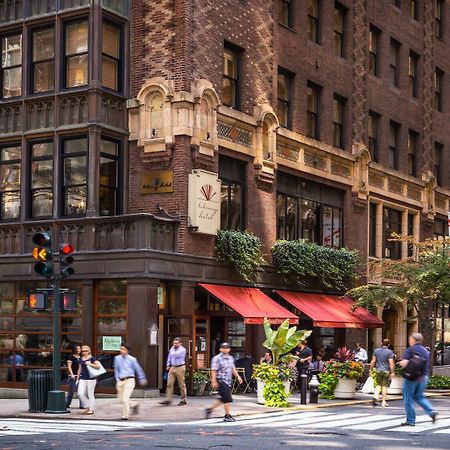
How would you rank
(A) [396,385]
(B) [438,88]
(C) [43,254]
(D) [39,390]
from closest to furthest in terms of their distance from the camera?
(C) [43,254]
(D) [39,390]
(A) [396,385]
(B) [438,88]

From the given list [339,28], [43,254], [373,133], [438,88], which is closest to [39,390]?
[43,254]

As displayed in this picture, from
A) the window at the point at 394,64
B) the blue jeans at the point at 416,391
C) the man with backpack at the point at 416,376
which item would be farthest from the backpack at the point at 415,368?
the window at the point at 394,64

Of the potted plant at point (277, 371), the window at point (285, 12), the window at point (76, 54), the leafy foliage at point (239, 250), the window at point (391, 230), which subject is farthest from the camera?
the window at point (391, 230)

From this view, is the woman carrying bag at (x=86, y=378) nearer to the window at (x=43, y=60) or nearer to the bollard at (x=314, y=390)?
the bollard at (x=314, y=390)

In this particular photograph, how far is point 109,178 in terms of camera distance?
31.7 m

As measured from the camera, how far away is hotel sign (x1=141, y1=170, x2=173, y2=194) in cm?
3112

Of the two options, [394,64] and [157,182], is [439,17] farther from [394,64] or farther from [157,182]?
[157,182]

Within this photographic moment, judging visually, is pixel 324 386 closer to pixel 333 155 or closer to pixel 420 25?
pixel 333 155

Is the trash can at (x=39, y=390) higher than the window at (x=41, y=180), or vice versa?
the window at (x=41, y=180)

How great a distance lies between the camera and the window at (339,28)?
134ft

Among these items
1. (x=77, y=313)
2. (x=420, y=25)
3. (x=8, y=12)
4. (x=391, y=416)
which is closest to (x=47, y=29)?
(x=8, y=12)

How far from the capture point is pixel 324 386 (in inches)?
1197

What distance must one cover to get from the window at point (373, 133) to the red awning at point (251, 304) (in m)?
11.0

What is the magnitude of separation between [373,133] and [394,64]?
151 inches
